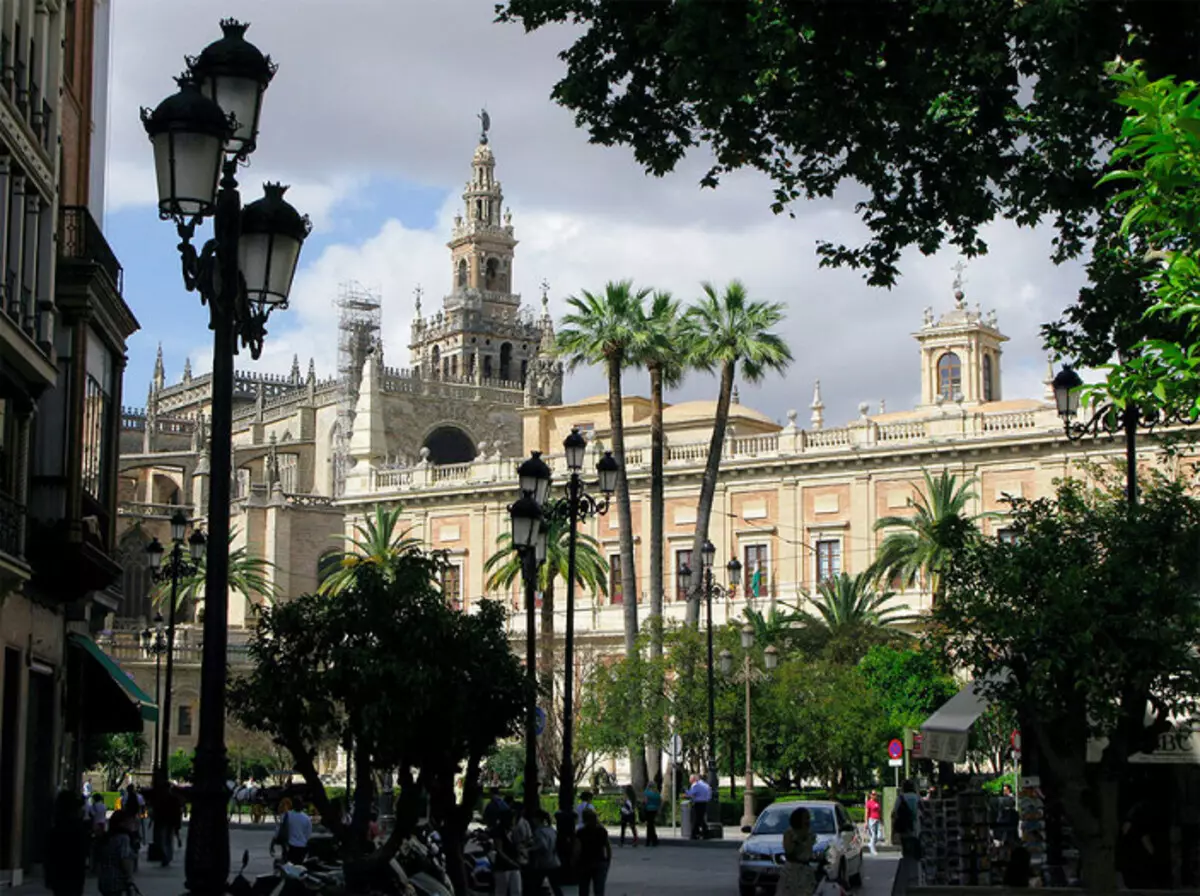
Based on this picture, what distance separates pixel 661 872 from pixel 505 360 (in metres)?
93.3

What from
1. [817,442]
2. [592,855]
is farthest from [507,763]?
[592,855]

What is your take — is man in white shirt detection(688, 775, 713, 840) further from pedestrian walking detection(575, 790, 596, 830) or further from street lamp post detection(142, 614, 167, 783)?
street lamp post detection(142, 614, 167, 783)

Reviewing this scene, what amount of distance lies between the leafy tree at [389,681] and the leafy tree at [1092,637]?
182 inches

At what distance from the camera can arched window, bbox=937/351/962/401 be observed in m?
75.2

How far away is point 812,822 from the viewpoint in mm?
26391

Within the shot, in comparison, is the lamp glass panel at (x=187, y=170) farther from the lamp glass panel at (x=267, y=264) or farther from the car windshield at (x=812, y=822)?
the car windshield at (x=812, y=822)

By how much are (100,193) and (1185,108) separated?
885 inches

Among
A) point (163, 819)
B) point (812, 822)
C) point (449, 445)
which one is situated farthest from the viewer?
point (449, 445)

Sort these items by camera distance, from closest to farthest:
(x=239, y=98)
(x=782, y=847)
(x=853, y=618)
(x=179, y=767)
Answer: (x=239, y=98)
(x=782, y=847)
(x=853, y=618)
(x=179, y=767)

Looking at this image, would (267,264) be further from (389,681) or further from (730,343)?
(730,343)

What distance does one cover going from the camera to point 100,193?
29281mm

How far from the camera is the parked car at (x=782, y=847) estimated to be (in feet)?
81.4

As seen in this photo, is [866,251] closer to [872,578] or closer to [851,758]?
[851,758]

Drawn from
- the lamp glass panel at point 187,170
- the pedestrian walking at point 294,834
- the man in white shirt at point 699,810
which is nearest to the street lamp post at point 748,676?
the man in white shirt at point 699,810
